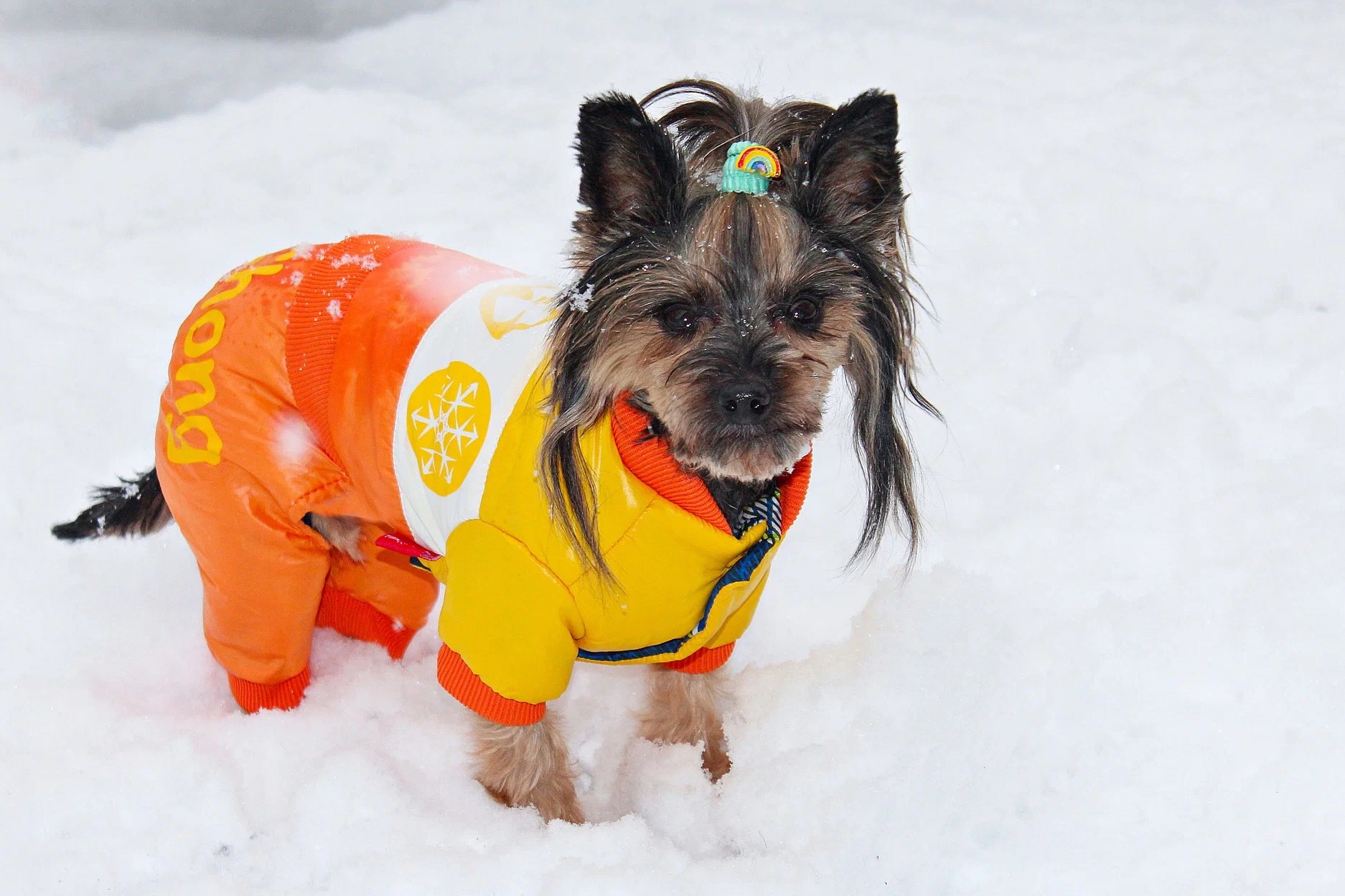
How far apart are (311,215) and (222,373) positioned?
10.9ft

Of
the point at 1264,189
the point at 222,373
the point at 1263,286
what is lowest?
the point at 222,373

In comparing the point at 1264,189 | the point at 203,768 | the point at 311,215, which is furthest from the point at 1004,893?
the point at 311,215

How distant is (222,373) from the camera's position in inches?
123

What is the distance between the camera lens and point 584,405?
262 centimetres

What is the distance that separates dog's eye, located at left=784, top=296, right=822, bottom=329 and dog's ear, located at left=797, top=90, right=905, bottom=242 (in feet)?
0.64

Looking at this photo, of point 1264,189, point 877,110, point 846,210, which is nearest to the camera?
point 877,110

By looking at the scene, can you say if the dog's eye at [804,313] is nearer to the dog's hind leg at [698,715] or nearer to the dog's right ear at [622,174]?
the dog's right ear at [622,174]

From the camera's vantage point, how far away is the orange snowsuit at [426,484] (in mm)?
2674

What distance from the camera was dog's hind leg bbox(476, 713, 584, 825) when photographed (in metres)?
3.07

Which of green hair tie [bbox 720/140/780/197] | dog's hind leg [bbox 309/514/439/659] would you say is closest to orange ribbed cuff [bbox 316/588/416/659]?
dog's hind leg [bbox 309/514/439/659]

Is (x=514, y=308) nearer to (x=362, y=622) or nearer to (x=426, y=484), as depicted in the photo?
(x=426, y=484)

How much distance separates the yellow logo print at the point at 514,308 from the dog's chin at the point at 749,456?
0.55 meters

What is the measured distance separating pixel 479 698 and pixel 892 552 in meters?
1.83

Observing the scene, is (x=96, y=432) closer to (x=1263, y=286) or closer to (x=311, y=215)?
(x=311, y=215)
